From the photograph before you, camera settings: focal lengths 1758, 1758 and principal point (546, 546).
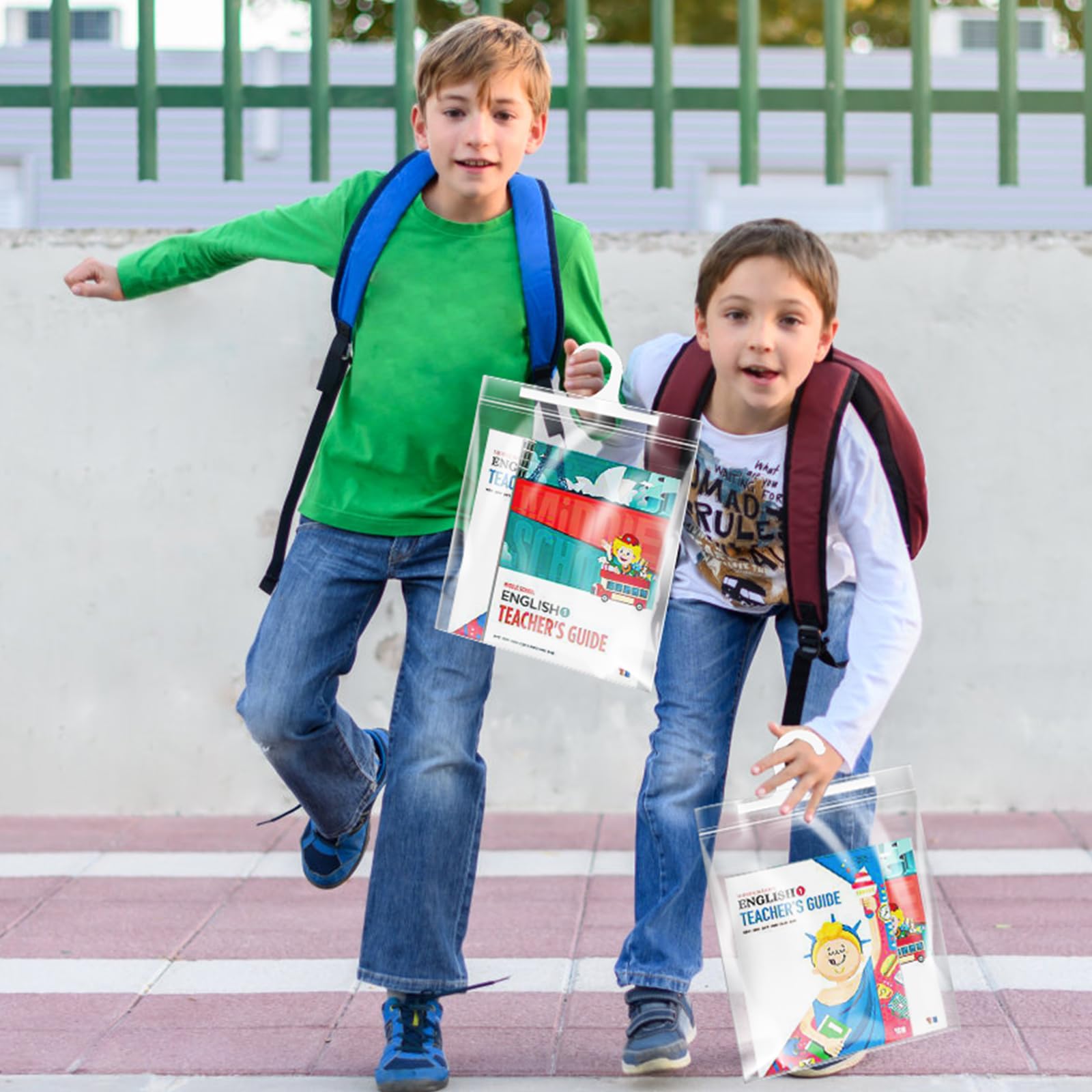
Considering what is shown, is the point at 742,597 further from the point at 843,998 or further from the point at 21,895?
the point at 21,895

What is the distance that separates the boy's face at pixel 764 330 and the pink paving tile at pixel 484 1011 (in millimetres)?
1295

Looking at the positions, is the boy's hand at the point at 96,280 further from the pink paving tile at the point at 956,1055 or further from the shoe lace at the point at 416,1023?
the pink paving tile at the point at 956,1055

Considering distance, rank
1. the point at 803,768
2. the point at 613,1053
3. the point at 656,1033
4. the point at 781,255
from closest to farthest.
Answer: the point at 803,768
the point at 781,255
the point at 656,1033
the point at 613,1053

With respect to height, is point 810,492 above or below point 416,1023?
above

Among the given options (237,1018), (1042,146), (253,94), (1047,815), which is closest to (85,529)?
(253,94)

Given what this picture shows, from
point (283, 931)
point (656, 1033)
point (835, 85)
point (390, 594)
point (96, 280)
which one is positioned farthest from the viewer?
point (835, 85)

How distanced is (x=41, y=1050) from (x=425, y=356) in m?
1.44

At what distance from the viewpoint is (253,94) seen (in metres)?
5.34

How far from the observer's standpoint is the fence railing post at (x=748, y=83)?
531 centimetres

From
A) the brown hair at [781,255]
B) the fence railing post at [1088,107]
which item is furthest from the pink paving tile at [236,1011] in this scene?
the fence railing post at [1088,107]

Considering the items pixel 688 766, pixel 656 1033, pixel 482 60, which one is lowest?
pixel 656 1033

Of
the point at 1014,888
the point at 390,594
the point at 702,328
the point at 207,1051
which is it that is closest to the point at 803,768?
the point at 702,328

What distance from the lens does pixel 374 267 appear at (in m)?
3.06

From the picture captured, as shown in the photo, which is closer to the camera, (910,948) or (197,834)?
(910,948)
